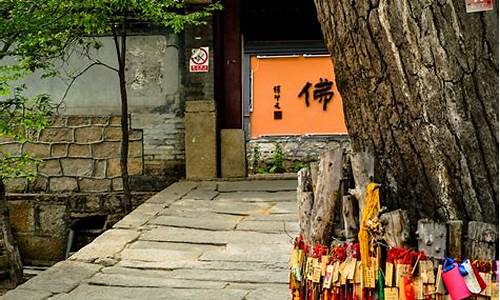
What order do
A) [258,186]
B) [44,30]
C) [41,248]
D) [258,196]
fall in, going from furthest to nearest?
1. [41,248]
2. [258,186]
3. [258,196]
4. [44,30]

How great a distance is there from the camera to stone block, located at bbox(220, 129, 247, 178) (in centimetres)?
1052

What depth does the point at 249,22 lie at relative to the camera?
10.8 m

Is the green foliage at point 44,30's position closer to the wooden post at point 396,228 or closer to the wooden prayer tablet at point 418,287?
the wooden post at point 396,228

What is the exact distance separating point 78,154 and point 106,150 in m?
0.43

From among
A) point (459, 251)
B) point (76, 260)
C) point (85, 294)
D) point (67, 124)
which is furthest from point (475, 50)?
point (67, 124)

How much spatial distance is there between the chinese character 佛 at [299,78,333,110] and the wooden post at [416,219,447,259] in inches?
330

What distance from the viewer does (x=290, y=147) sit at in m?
10.8

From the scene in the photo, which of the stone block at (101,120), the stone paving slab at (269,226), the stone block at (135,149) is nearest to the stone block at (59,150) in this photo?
the stone block at (101,120)

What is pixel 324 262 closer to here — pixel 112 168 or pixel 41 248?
pixel 41 248

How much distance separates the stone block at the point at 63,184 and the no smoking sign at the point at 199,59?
2.36m

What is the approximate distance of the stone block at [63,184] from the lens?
424 inches

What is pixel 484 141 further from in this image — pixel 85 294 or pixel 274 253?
pixel 274 253

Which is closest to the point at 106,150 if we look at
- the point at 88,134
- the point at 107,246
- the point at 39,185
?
the point at 88,134

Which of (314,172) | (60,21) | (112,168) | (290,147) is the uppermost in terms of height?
(60,21)
